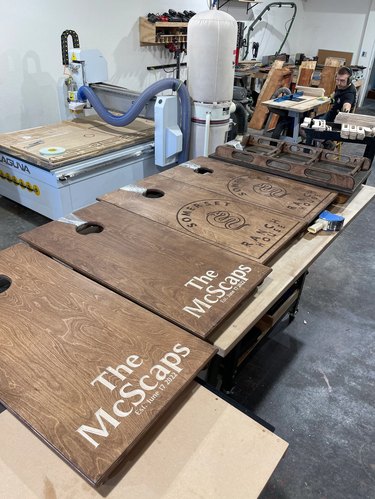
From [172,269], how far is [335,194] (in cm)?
98

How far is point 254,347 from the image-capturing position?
1.82 metres

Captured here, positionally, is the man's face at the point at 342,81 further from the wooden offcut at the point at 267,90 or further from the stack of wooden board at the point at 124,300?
the stack of wooden board at the point at 124,300

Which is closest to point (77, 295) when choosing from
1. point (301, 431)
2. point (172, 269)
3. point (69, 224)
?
point (172, 269)

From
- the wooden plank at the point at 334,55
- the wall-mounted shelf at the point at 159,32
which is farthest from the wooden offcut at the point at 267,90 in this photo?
the wooden plank at the point at 334,55

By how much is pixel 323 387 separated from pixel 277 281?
961 millimetres

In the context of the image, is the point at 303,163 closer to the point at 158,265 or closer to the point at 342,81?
the point at 158,265

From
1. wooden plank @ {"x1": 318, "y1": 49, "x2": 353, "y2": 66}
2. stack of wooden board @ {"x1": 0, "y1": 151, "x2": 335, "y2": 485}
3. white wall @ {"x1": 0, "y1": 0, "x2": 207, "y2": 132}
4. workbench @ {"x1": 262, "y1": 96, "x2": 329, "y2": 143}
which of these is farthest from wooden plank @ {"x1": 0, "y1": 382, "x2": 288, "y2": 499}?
wooden plank @ {"x1": 318, "y1": 49, "x2": 353, "y2": 66}

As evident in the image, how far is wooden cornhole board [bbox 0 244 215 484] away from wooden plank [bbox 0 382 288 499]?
0.06 m

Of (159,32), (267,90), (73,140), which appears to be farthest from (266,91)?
(73,140)

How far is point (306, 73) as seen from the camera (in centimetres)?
584

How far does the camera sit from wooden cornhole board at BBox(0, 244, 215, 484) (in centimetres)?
79

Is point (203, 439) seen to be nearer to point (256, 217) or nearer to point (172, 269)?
point (172, 269)

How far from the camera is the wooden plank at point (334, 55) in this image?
770 centimetres

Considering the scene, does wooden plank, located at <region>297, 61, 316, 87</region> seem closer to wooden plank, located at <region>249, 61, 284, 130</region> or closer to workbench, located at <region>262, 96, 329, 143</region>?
wooden plank, located at <region>249, 61, 284, 130</region>
